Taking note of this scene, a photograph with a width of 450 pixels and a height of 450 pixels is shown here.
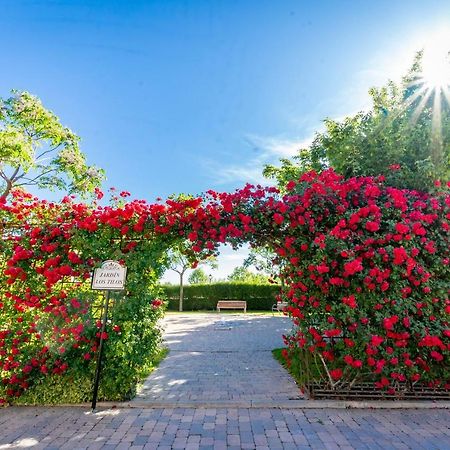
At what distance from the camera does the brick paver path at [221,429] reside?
3096mm

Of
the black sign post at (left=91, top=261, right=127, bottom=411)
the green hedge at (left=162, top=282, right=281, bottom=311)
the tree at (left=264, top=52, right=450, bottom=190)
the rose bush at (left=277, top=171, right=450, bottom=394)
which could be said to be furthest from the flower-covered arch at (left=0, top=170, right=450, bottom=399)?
the green hedge at (left=162, top=282, right=281, bottom=311)

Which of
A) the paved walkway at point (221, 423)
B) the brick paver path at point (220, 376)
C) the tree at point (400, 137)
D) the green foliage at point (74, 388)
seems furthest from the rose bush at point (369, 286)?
the green foliage at point (74, 388)

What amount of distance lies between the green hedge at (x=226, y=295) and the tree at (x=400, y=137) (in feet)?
52.5

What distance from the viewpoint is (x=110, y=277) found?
4.03 meters

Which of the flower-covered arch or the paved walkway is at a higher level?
the flower-covered arch

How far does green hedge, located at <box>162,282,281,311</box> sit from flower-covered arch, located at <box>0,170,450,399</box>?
60.9ft

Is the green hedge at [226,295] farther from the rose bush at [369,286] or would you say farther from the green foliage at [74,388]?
the green foliage at [74,388]

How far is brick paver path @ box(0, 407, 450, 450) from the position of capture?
3096mm

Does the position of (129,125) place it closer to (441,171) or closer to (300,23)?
(300,23)

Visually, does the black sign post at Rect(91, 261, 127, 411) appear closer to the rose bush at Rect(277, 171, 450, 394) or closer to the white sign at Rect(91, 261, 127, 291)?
the white sign at Rect(91, 261, 127, 291)

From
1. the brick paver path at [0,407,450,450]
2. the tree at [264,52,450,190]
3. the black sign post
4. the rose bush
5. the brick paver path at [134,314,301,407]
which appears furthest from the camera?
the tree at [264,52,450,190]

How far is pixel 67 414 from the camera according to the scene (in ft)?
12.7

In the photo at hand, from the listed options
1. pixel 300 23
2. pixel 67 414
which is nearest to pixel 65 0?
pixel 300 23

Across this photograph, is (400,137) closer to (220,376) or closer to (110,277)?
(220,376)
